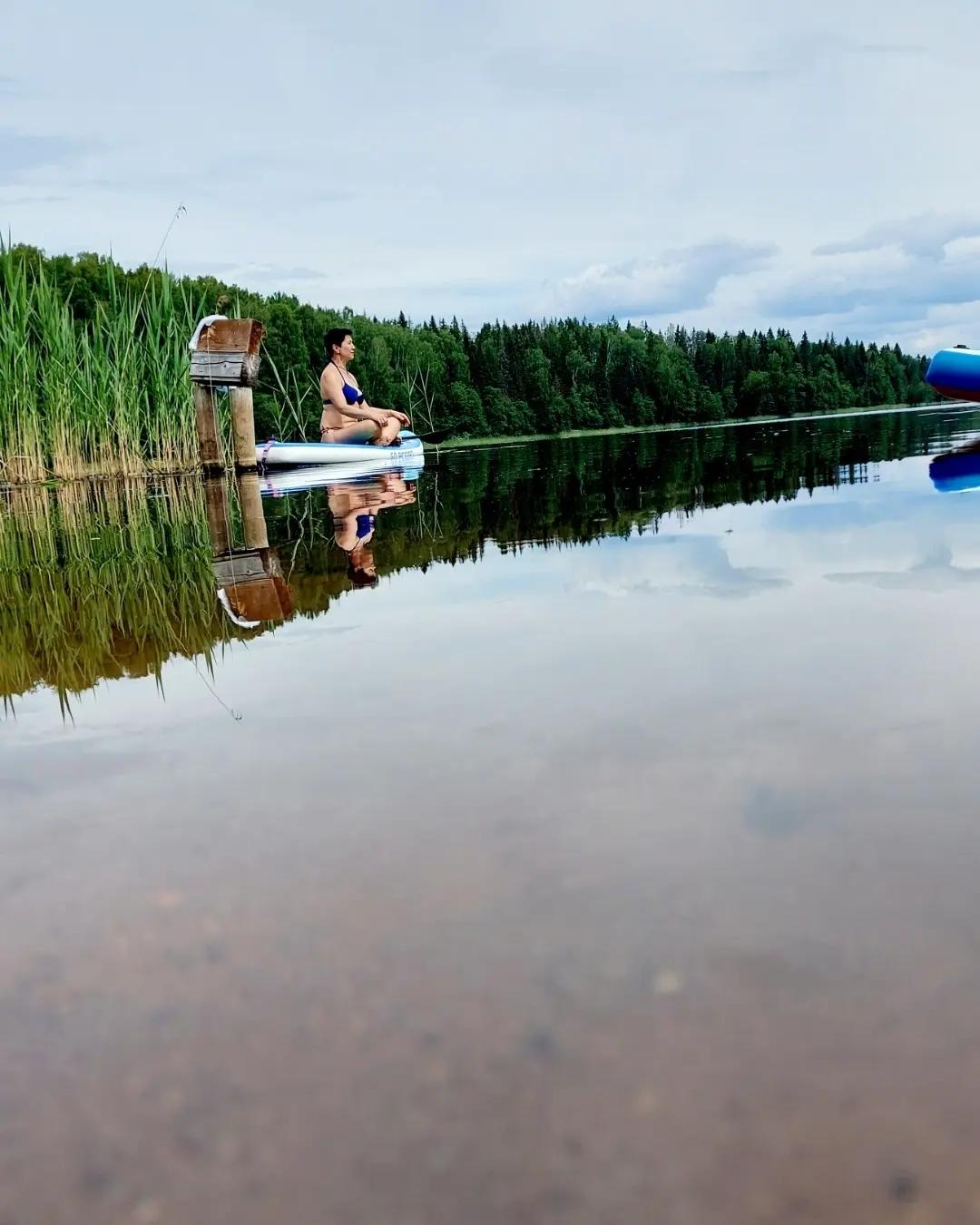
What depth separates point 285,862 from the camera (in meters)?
2.05

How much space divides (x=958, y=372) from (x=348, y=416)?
9.73 m

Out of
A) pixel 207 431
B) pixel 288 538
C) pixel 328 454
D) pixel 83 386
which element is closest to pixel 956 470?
pixel 288 538

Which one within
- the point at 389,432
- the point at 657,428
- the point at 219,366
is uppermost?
→ the point at 219,366

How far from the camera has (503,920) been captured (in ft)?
5.76

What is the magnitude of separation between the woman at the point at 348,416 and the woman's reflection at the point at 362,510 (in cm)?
66

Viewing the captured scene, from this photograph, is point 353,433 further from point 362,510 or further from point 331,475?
point 362,510

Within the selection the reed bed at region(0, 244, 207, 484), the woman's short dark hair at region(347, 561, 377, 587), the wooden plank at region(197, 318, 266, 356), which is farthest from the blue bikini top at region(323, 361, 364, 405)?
the woman's short dark hair at region(347, 561, 377, 587)

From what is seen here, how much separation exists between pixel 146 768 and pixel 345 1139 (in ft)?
5.42

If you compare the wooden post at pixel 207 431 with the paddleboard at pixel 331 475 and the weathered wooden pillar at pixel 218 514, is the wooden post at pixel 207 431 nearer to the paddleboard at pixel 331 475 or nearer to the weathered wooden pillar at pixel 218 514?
the paddleboard at pixel 331 475

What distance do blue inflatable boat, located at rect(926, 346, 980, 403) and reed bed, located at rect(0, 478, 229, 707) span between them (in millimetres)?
12744

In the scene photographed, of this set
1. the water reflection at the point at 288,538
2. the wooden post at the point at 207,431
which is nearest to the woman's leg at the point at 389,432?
the water reflection at the point at 288,538

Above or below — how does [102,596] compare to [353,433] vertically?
below

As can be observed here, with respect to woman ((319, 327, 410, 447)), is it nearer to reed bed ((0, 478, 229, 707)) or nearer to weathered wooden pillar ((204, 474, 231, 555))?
weathered wooden pillar ((204, 474, 231, 555))

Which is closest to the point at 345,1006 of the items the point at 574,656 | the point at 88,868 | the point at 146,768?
the point at 88,868
